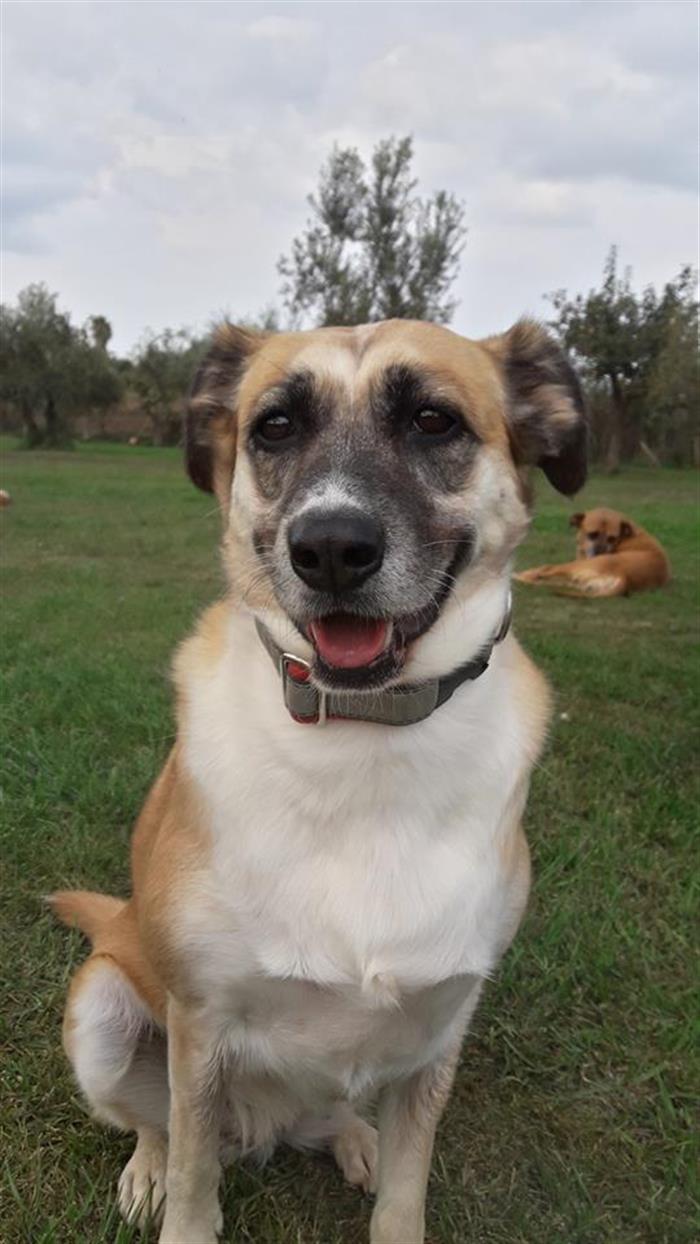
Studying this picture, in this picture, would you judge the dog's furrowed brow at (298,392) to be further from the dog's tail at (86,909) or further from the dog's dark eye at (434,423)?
the dog's tail at (86,909)

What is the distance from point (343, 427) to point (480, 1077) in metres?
1.64

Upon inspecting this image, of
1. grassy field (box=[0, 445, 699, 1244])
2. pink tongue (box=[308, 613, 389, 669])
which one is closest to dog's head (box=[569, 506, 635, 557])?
grassy field (box=[0, 445, 699, 1244])

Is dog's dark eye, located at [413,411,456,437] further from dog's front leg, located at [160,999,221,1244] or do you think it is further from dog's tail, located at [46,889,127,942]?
dog's tail, located at [46,889,127,942]

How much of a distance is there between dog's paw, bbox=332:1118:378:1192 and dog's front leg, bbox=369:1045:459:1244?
7.0 inches

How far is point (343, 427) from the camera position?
186 centimetres

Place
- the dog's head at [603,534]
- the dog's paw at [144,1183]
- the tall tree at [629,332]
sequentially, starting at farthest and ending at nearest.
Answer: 1. the tall tree at [629,332]
2. the dog's head at [603,534]
3. the dog's paw at [144,1183]

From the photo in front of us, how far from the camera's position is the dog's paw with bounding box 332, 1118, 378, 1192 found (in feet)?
7.00

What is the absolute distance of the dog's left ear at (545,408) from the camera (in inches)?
81.4

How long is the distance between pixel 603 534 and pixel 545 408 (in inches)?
307

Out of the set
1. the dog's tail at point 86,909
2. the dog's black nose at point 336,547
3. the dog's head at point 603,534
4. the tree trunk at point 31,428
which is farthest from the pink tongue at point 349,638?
the tree trunk at point 31,428

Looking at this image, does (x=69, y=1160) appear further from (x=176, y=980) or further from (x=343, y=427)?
(x=343, y=427)

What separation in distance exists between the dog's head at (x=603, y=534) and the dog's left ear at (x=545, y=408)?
7.64 metres

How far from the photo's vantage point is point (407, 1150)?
1920 mm

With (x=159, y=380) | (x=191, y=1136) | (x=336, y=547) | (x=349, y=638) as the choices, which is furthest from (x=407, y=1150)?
(x=159, y=380)
